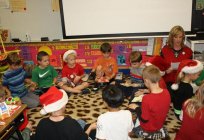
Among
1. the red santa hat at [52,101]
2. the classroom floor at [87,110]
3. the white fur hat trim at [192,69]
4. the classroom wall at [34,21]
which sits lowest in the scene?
the classroom floor at [87,110]

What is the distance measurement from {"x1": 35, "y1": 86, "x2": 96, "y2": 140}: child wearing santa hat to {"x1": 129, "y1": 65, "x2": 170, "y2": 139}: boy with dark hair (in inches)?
30.6

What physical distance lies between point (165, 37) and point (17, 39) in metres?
3.18

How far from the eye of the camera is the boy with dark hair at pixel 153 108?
96.3 inches

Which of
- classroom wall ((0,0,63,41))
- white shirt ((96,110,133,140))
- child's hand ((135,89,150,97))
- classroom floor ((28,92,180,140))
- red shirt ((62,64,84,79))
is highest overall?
classroom wall ((0,0,63,41))

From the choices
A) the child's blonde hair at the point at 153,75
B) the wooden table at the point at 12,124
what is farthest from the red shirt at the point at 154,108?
the wooden table at the point at 12,124

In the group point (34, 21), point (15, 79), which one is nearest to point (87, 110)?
point (15, 79)

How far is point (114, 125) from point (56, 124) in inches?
19.8

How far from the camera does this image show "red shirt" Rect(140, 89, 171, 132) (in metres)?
2.43

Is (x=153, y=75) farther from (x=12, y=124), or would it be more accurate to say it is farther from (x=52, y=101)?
(x=12, y=124)

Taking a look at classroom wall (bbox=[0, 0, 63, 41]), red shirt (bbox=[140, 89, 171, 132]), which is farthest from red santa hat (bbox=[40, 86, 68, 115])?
classroom wall (bbox=[0, 0, 63, 41])

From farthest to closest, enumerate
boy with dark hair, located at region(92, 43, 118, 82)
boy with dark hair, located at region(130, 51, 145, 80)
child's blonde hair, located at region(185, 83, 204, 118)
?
boy with dark hair, located at region(92, 43, 118, 82) < boy with dark hair, located at region(130, 51, 145, 80) < child's blonde hair, located at region(185, 83, 204, 118)

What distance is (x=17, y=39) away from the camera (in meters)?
5.24

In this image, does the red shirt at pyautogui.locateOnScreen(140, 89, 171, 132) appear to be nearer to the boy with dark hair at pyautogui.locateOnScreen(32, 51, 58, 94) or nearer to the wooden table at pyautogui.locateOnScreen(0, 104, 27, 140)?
the wooden table at pyautogui.locateOnScreen(0, 104, 27, 140)

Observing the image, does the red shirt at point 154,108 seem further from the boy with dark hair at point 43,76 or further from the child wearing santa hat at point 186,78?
the boy with dark hair at point 43,76
